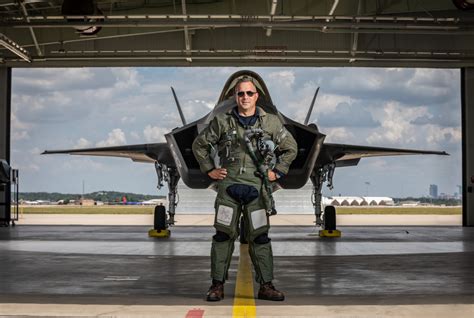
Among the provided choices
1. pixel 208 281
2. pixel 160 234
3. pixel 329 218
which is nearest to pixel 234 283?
pixel 208 281

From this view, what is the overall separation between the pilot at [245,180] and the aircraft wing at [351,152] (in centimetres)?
988

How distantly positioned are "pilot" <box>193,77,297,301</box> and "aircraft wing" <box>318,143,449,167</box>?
9878mm

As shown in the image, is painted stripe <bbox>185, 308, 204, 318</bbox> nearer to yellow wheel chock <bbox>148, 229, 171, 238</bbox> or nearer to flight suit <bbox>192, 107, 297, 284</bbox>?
flight suit <bbox>192, 107, 297, 284</bbox>

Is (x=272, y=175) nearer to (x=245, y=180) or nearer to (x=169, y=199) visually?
(x=245, y=180)

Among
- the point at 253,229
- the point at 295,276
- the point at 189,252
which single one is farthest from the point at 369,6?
the point at 253,229

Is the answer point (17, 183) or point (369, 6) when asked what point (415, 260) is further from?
point (17, 183)

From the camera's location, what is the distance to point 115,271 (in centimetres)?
860

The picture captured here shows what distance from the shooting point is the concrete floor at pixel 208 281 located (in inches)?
211

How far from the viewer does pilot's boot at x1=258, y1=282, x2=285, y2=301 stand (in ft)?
19.5

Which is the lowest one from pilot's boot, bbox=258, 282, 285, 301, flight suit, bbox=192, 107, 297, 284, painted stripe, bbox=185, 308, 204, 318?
painted stripe, bbox=185, 308, 204, 318

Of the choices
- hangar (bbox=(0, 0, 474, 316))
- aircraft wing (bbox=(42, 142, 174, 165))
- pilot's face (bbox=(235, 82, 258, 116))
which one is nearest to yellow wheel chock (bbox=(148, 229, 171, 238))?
aircraft wing (bbox=(42, 142, 174, 165))

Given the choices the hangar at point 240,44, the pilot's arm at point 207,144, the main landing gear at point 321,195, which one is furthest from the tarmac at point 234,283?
the hangar at point 240,44

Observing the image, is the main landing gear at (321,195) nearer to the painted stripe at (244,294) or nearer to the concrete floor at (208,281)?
the concrete floor at (208,281)

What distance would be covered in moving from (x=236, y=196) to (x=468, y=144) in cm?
→ 2265
